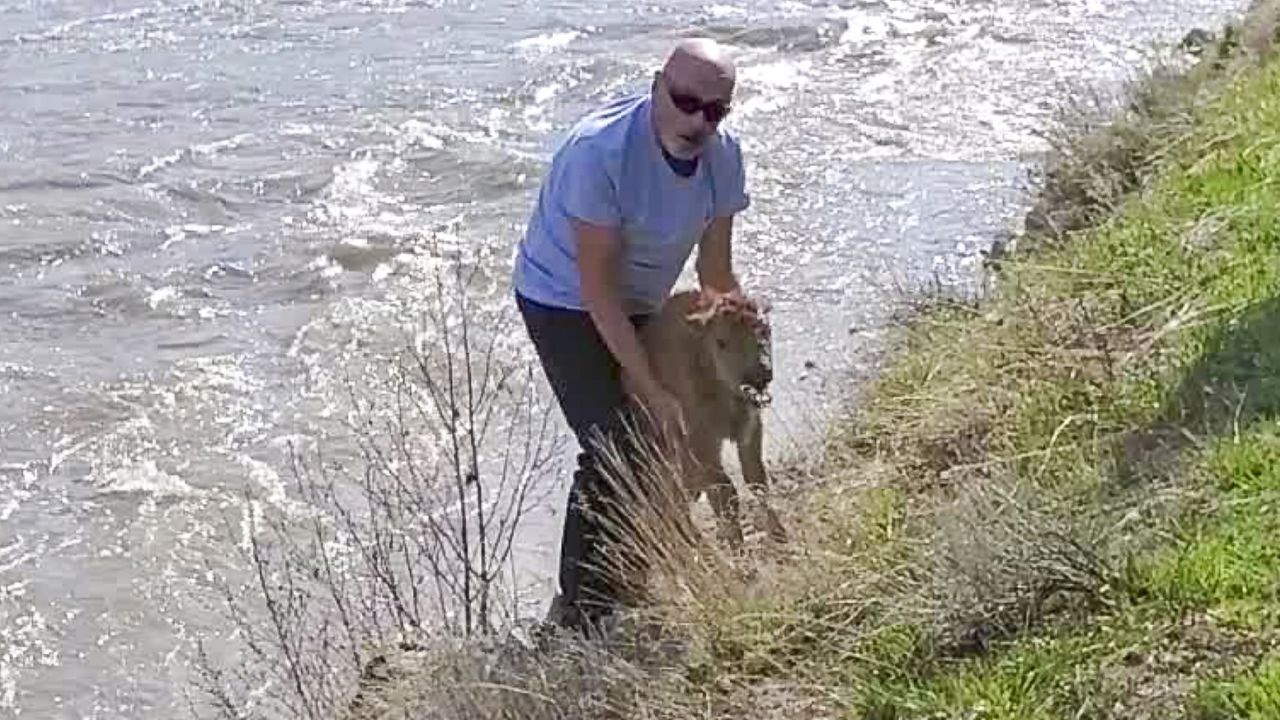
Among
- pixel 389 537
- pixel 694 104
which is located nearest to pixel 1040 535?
pixel 694 104

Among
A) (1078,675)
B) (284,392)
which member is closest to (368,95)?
(284,392)

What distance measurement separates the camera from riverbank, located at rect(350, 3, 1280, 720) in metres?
4.77

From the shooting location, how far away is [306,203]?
13.6m

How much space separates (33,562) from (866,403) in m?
3.48

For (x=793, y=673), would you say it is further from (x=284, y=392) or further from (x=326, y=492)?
(x=284, y=392)

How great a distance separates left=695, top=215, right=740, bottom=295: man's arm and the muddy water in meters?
1.57

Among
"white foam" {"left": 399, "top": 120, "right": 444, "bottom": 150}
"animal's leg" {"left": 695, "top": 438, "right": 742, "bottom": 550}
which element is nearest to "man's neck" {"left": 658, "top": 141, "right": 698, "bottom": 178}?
"animal's leg" {"left": 695, "top": 438, "right": 742, "bottom": 550}

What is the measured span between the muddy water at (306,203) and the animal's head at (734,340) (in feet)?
4.27

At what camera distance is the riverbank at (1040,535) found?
4.77 m

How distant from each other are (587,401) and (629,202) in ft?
2.44

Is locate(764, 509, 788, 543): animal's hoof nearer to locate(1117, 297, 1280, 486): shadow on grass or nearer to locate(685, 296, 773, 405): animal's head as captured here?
locate(685, 296, 773, 405): animal's head

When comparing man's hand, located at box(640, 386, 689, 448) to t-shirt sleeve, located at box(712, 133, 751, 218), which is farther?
t-shirt sleeve, located at box(712, 133, 751, 218)

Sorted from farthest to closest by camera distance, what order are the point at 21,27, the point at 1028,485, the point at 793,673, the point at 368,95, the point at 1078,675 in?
the point at 21,27 → the point at 368,95 → the point at 1028,485 → the point at 793,673 → the point at 1078,675

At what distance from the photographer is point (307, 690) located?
6633 mm
